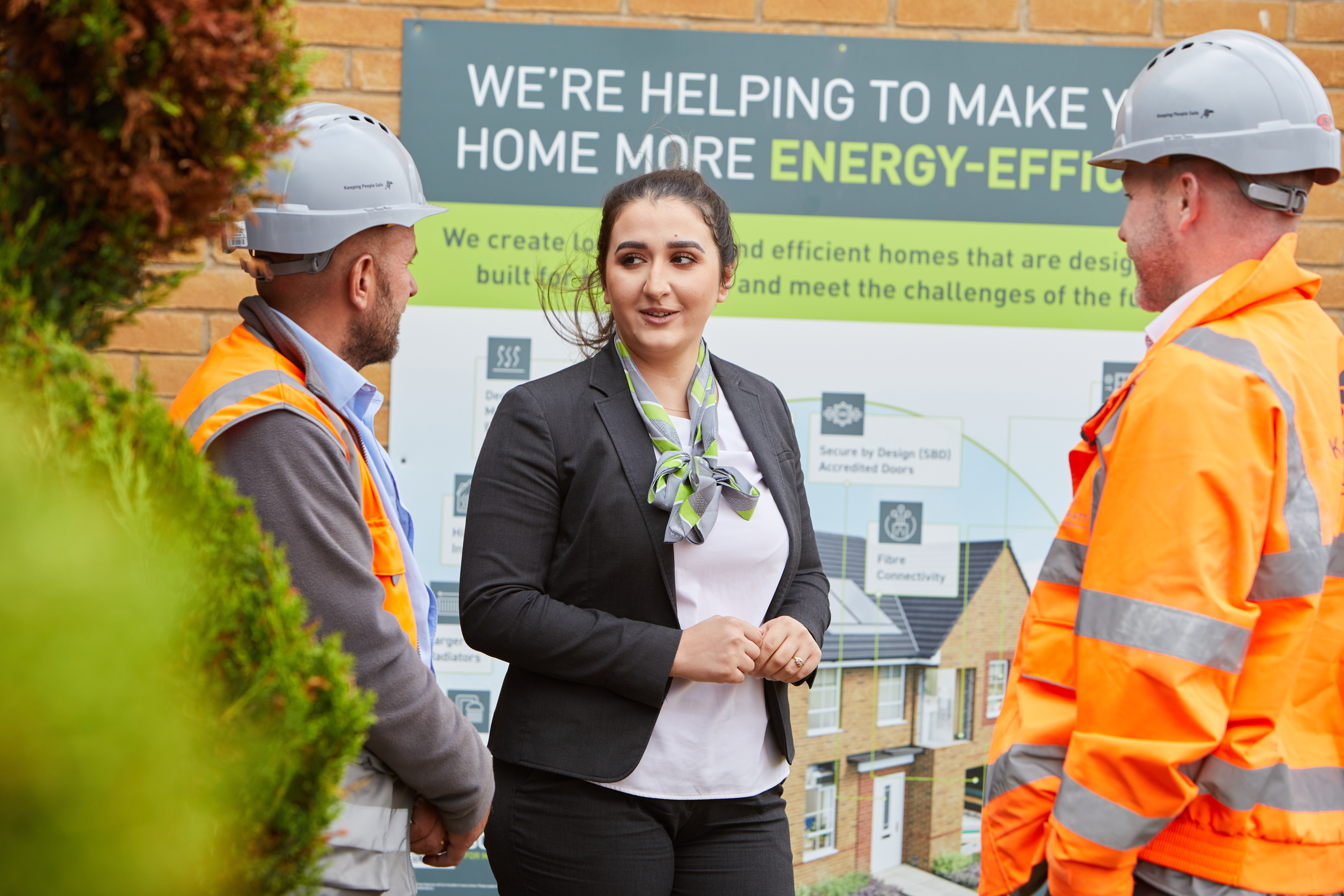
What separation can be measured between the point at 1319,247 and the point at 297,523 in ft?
10.8

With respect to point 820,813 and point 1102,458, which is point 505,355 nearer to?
point 820,813

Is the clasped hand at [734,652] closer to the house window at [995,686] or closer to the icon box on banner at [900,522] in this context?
the icon box on banner at [900,522]

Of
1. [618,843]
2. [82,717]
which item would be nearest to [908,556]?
[618,843]

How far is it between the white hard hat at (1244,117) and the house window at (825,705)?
6.72 ft

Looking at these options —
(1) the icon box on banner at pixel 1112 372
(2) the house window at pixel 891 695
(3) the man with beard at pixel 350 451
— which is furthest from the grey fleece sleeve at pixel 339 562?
(1) the icon box on banner at pixel 1112 372

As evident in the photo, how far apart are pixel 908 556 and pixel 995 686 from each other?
0.55 meters

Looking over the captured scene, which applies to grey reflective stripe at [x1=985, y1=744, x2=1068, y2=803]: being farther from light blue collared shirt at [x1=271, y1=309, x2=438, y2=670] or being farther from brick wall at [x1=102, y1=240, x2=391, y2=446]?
brick wall at [x1=102, y1=240, x2=391, y2=446]

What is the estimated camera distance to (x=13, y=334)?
0.73 m

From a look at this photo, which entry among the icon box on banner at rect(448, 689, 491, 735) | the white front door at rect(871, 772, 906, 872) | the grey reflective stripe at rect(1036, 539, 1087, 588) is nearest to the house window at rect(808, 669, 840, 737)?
the white front door at rect(871, 772, 906, 872)

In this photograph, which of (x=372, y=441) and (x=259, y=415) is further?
(x=372, y=441)

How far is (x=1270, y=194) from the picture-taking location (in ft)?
5.19

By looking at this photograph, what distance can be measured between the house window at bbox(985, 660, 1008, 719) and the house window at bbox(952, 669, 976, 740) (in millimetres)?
47

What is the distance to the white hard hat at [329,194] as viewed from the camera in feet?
5.56

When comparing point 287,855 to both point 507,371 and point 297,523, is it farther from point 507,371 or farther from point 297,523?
point 507,371
